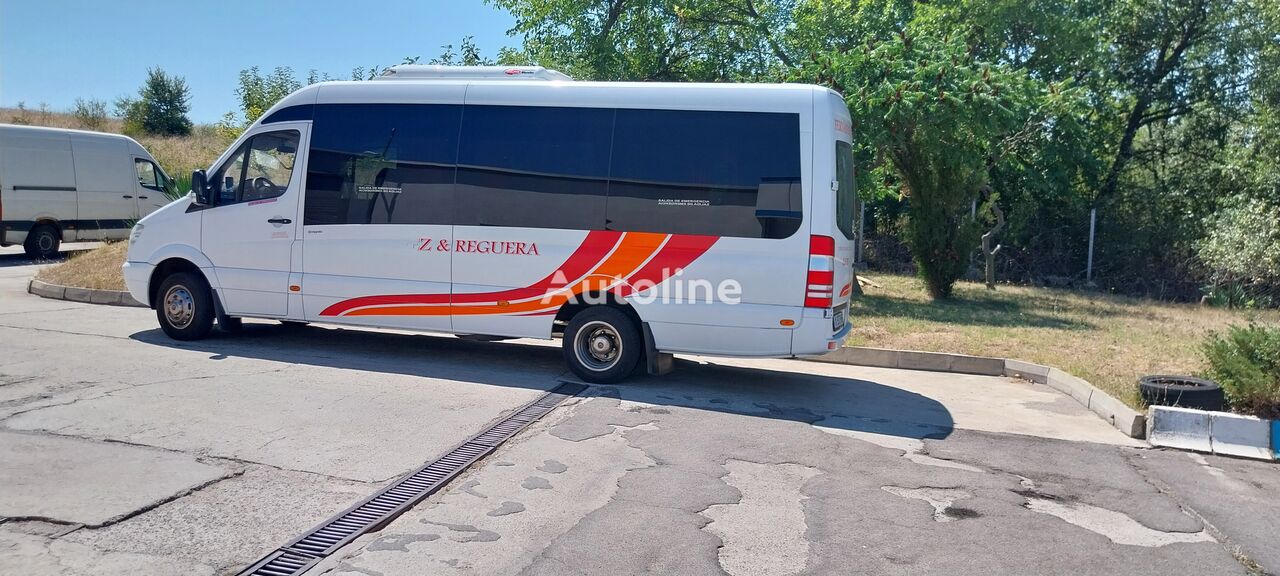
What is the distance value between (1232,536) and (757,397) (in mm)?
4024

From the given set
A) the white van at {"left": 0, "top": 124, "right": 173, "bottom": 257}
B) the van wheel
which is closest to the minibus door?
the white van at {"left": 0, "top": 124, "right": 173, "bottom": 257}

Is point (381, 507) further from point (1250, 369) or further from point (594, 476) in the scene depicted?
point (1250, 369)

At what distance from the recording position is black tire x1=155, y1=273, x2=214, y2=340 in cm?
1022

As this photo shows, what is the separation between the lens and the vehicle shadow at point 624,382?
8.19 metres

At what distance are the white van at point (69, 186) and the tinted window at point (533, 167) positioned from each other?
14.3 metres

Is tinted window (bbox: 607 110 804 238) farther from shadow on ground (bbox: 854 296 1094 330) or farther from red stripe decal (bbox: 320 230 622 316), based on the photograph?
shadow on ground (bbox: 854 296 1094 330)

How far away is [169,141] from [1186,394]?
1517 inches

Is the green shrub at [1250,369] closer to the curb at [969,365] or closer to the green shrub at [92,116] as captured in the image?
the curb at [969,365]

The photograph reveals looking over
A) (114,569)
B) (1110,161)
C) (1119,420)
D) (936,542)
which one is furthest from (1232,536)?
(1110,161)

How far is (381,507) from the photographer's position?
17.7 ft

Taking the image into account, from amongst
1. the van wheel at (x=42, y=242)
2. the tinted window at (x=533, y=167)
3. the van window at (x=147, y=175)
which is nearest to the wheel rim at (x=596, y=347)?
the tinted window at (x=533, y=167)

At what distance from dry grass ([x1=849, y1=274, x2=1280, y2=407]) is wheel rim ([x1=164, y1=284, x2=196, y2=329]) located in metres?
7.27

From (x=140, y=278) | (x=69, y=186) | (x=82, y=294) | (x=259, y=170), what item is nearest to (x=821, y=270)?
(x=259, y=170)

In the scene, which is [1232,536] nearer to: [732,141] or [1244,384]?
[1244,384]
